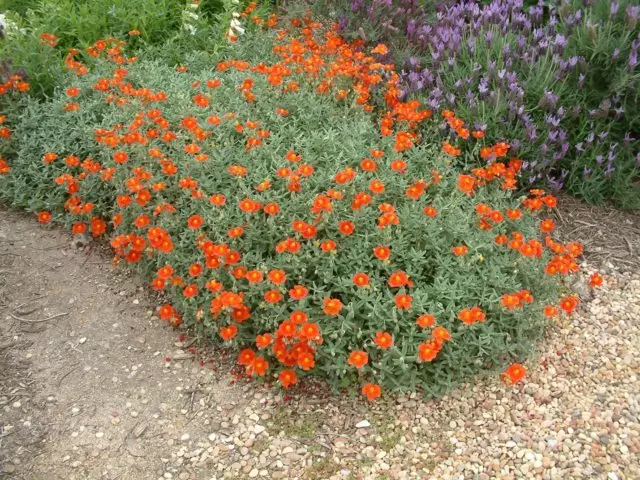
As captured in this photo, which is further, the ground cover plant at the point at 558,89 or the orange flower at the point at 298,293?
the ground cover plant at the point at 558,89

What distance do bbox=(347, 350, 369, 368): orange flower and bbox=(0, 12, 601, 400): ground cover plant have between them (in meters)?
0.01

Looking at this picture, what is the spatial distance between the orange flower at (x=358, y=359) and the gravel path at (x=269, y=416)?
0.34 metres

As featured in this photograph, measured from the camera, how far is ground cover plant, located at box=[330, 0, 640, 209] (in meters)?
4.15

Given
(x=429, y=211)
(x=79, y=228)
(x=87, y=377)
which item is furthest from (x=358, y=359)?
(x=79, y=228)

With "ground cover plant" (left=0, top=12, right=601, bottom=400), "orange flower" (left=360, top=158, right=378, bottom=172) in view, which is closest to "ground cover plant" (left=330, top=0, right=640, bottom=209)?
"ground cover plant" (left=0, top=12, right=601, bottom=400)

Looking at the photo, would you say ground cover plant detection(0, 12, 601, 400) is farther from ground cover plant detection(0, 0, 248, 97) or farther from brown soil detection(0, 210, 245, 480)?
ground cover plant detection(0, 0, 248, 97)

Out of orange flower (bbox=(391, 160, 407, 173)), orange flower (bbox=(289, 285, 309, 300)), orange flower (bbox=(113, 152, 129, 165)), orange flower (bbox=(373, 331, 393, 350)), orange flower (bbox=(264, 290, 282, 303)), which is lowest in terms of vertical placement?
orange flower (bbox=(373, 331, 393, 350))

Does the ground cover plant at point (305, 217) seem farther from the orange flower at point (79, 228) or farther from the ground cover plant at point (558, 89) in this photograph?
the ground cover plant at point (558, 89)

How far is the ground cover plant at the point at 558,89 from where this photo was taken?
4152 millimetres

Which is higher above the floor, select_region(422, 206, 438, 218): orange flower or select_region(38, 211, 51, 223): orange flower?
select_region(422, 206, 438, 218): orange flower

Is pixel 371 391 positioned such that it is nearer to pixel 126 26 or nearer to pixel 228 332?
pixel 228 332

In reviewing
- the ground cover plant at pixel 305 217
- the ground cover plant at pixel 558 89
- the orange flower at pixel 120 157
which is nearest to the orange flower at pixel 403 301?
the ground cover plant at pixel 305 217

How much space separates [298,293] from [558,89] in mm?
2388

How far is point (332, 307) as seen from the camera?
9.80 feet
